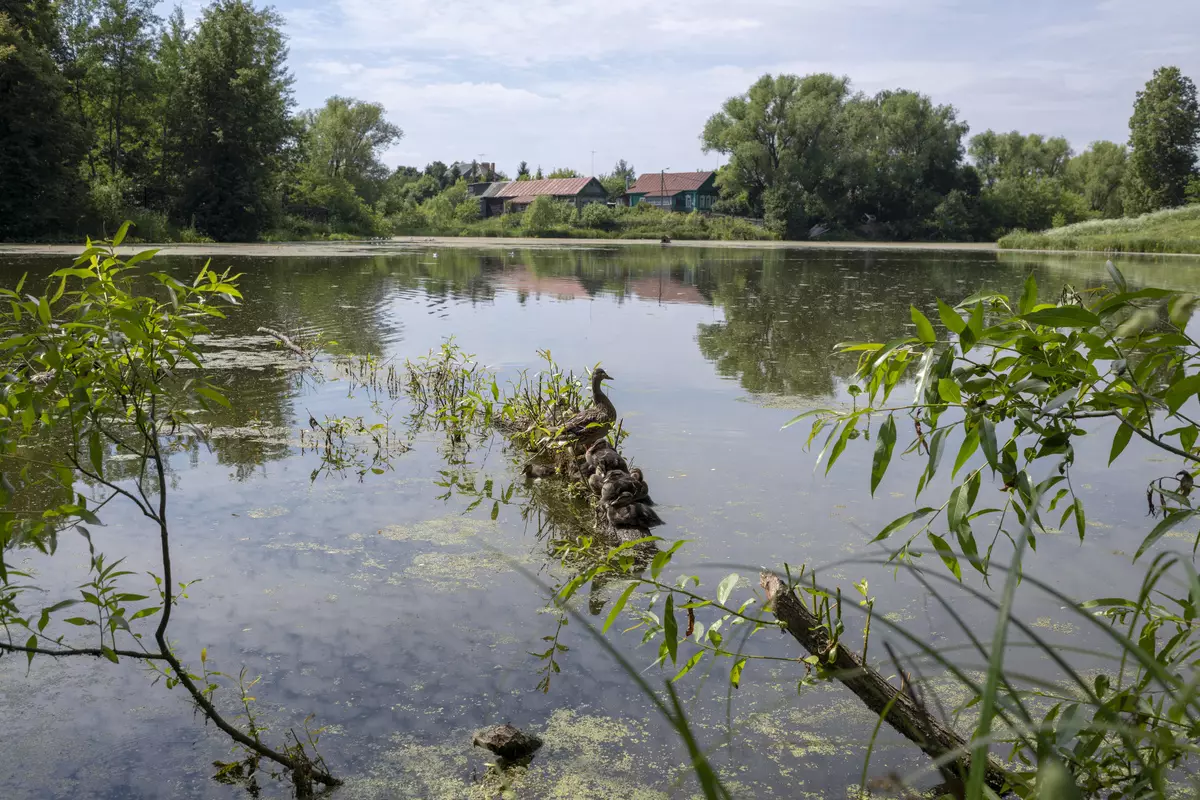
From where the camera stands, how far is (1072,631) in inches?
171

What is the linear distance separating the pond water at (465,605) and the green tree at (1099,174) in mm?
84639

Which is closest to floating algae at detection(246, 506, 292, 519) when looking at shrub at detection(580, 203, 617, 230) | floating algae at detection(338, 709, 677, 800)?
floating algae at detection(338, 709, 677, 800)

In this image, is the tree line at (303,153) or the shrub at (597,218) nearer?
the tree line at (303,153)

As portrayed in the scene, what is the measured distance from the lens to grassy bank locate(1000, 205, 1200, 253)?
136 feet

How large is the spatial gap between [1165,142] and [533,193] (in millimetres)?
48538

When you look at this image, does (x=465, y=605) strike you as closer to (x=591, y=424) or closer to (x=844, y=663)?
(x=844, y=663)

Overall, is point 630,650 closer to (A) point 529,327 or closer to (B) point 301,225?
(A) point 529,327

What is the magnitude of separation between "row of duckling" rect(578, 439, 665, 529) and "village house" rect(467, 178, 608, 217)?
7033cm

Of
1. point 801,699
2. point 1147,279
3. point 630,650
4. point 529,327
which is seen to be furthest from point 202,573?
point 1147,279

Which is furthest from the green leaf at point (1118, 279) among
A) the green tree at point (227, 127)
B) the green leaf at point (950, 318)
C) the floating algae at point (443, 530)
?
the green tree at point (227, 127)

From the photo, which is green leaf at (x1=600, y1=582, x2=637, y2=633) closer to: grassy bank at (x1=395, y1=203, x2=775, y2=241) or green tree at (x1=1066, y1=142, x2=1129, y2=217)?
grassy bank at (x1=395, y1=203, x2=775, y2=241)

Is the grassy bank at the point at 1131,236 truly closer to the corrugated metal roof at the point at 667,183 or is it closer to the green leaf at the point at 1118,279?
the corrugated metal roof at the point at 667,183

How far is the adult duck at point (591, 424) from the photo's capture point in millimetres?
6789

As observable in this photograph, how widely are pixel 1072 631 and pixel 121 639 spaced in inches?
171
